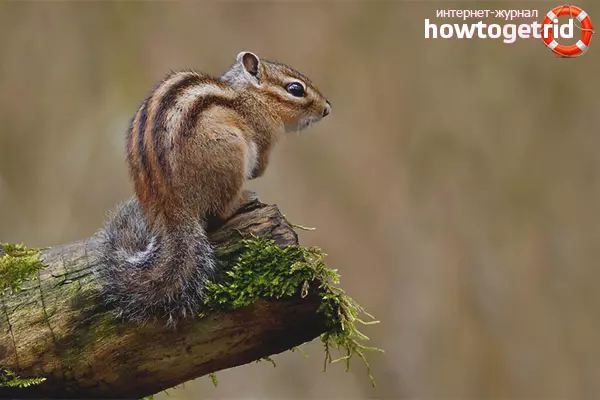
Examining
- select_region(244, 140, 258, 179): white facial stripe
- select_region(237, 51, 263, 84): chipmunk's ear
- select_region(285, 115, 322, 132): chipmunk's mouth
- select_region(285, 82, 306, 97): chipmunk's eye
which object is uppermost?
select_region(237, 51, 263, 84): chipmunk's ear

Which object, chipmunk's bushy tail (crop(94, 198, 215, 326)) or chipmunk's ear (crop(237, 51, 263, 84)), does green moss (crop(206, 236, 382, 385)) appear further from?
chipmunk's ear (crop(237, 51, 263, 84))

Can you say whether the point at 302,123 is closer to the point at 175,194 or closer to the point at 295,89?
the point at 295,89

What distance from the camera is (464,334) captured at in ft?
22.5

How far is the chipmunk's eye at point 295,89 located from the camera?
3252 millimetres

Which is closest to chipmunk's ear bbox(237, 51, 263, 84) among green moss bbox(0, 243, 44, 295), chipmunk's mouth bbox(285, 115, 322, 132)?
chipmunk's mouth bbox(285, 115, 322, 132)

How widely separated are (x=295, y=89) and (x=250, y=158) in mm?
577

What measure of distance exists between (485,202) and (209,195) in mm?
4873

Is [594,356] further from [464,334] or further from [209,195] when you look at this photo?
[209,195]

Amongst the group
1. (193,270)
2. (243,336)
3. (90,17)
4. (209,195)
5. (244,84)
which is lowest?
(243,336)

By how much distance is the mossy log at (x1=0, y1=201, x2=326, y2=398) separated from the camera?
2.37 metres

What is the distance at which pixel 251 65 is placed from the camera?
319 centimetres

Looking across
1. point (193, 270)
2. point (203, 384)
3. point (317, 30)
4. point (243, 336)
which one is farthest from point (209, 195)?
point (317, 30)

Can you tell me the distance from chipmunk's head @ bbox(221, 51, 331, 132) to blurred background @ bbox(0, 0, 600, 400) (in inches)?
137

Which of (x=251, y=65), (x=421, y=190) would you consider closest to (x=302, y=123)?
(x=251, y=65)
